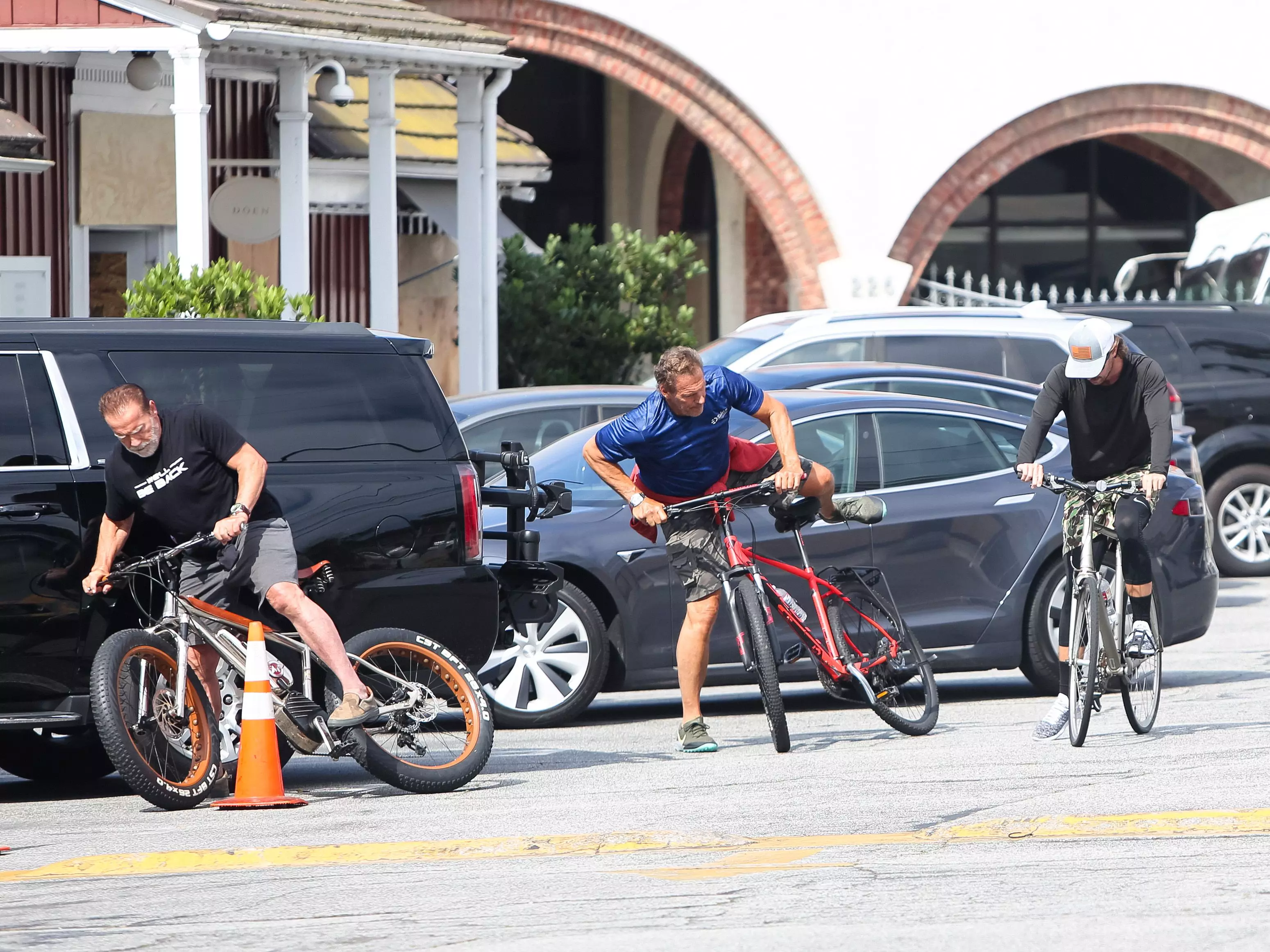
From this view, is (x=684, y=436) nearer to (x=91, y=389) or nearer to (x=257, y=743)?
(x=257, y=743)

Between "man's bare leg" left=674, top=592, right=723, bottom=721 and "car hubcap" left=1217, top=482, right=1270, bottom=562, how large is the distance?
8.34 meters

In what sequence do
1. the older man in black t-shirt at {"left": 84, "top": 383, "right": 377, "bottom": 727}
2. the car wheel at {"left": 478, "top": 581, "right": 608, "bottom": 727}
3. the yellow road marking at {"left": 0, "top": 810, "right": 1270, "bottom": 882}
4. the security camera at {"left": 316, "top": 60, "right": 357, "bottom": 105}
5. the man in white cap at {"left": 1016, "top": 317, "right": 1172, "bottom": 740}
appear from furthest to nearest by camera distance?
1. the security camera at {"left": 316, "top": 60, "right": 357, "bottom": 105}
2. the car wheel at {"left": 478, "top": 581, "right": 608, "bottom": 727}
3. the man in white cap at {"left": 1016, "top": 317, "right": 1172, "bottom": 740}
4. the older man in black t-shirt at {"left": 84, "top": 383, "right": 377, "bottom": 727}
5. the yellow road marking at {"left": 0, "top": 810, "right": 1270, "bottom": 882}

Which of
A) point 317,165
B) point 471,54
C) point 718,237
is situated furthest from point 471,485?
point 718,237

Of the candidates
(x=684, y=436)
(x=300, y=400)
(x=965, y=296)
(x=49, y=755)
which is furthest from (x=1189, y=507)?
(x=965, y=296)

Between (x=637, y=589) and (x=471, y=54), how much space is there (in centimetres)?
759

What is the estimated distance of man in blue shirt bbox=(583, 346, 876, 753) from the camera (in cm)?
897

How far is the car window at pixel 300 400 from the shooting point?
337 inches

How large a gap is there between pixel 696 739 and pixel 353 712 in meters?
1.76

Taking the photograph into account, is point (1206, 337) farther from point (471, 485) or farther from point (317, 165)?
point (471, 485)

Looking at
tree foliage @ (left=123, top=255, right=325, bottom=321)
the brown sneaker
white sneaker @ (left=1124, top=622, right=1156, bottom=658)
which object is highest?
tree foliage @ (left=123, top=255, right=325, bottom=321)

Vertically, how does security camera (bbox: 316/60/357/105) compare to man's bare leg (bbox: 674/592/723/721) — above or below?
above

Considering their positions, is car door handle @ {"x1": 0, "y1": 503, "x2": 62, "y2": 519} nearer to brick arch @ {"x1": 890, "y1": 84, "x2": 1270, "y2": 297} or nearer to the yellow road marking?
the yellow road marking

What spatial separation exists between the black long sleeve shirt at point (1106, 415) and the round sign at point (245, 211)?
9.88 metres

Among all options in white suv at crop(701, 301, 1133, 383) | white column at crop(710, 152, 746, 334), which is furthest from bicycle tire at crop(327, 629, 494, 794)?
white column at crop(710, 152, 746, 334)
